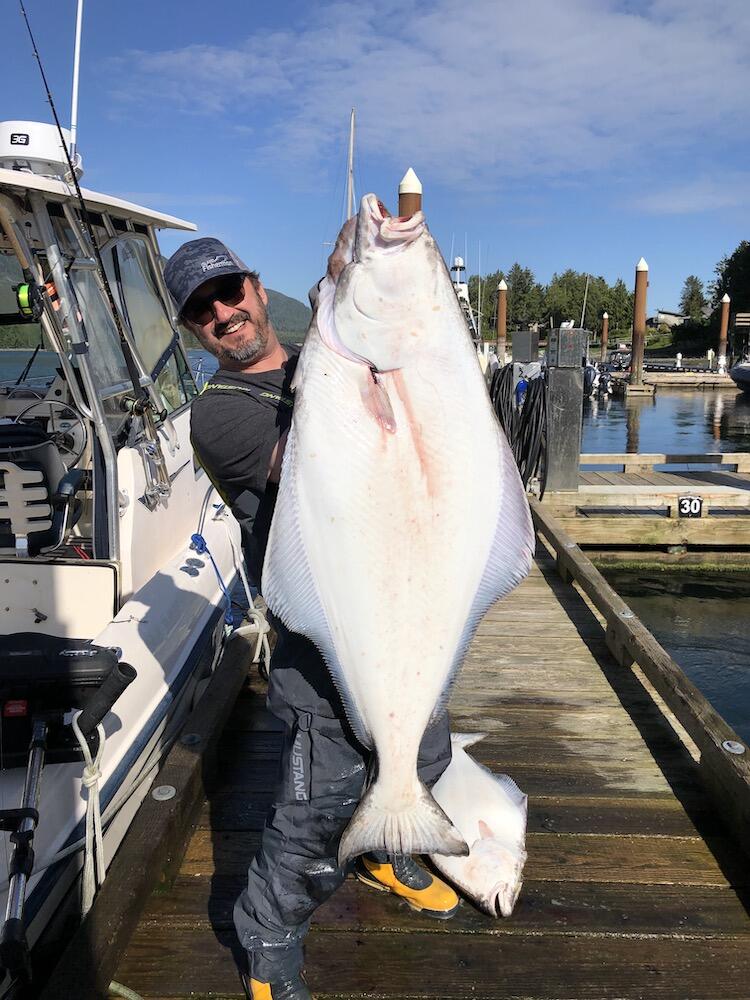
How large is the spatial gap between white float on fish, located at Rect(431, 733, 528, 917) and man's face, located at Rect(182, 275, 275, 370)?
A: 154 cm

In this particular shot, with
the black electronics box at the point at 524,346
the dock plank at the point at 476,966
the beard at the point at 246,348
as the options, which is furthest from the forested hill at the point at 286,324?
the black electronics box at the point at 524,346

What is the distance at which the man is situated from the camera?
6.40ft

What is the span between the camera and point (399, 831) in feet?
5.80

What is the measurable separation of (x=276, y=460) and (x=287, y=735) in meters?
0.80

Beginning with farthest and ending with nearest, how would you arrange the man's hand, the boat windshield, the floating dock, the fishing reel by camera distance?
1. the floating dock
2. the boat windshield
3. the fishing reel
4. the man's hand

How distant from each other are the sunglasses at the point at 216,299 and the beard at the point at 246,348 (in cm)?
5

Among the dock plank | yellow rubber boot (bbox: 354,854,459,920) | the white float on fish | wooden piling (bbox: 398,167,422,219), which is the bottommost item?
the dock plank

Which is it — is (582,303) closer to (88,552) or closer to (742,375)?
(742,375)

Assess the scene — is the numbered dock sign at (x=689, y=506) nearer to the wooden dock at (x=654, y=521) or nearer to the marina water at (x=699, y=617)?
the wooden dock at (x=654, y=521)

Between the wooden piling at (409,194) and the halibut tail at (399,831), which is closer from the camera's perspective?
the halibut tail at (399,831)

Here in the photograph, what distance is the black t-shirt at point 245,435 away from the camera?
5.88ft

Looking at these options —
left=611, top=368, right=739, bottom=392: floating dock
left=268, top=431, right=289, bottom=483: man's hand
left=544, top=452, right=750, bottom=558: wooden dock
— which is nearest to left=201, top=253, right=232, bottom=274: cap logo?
left=268, top=431, right=289, bottom=483: man's hand

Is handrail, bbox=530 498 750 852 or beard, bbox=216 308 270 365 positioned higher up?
beard, bbox=216 308 270 365

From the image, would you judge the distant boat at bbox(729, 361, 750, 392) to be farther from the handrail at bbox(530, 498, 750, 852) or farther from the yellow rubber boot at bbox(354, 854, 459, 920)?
the yellow rubber boot at bbox(354, 854, 459, 920)
